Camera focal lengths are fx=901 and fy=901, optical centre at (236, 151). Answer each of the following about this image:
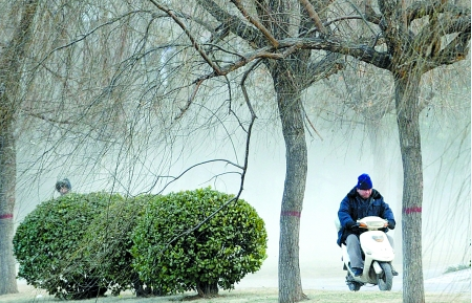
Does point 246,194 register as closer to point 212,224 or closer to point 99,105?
point 212,224

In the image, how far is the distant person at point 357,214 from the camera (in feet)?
42.8

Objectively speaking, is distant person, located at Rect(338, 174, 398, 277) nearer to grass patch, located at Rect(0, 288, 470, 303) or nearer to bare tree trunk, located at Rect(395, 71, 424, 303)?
grass patch, located at Rect(0, 288, 470, 303)

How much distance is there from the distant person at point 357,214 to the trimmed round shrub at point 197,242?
1570mm

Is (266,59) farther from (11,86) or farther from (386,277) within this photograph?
(386,277)

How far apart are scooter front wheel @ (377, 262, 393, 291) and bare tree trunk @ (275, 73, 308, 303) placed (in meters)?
2.02

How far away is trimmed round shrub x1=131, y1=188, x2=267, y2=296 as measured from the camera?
11734 millimetres

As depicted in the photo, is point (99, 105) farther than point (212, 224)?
No

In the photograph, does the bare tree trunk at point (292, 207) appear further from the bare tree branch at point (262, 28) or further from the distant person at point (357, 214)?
the bare tree branch at point (262, 28)

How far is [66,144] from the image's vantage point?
9102 mm

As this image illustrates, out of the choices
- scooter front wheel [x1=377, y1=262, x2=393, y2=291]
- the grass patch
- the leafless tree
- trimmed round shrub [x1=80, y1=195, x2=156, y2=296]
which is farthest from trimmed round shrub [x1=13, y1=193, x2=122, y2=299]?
scooter front wheel [x1=377, y1=262, x2=393, y2=291]

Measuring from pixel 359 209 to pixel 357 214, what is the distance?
0.08 metres

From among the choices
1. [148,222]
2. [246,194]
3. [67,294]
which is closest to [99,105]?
[148,222]

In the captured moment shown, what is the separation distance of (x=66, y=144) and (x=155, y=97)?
1.28m

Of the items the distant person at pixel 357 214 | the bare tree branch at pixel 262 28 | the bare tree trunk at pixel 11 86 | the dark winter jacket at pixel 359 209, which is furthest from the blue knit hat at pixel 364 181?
the bare tree trunk at pixel 11 86
